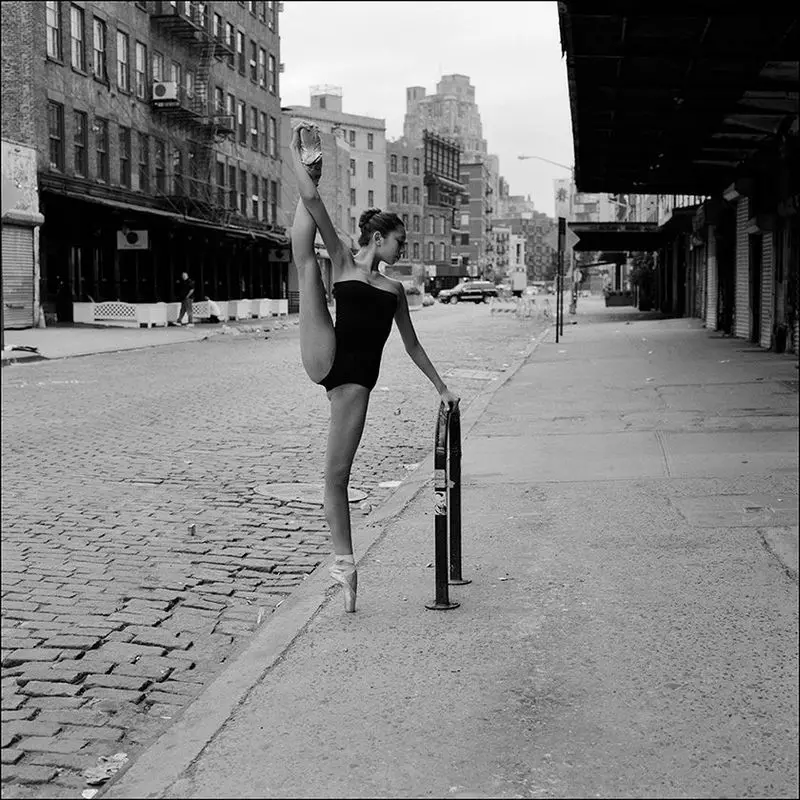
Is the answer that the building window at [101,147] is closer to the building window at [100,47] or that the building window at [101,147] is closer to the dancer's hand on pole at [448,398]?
the building window at [100,47]

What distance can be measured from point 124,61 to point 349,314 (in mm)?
51648

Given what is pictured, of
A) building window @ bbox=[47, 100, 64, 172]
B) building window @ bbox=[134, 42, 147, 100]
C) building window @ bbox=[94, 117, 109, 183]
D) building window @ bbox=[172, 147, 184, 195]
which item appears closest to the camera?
building window @ bbox=[172, 147, 184, 195]

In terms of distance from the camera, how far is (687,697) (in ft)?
17.0

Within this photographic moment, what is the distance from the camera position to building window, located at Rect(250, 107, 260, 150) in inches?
121

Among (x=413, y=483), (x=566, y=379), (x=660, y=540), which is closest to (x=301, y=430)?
(x=413, y=483)

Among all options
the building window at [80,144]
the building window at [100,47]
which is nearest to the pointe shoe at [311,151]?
the building window at [80,144]

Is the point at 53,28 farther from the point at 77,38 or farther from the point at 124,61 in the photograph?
the point at 124,61

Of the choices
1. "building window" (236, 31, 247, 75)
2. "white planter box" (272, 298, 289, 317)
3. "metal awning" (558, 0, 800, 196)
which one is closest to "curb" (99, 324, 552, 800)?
"white planter box" (272, 298, 289, 317)

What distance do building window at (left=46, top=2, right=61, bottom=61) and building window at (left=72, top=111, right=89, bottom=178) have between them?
2935 millimetres

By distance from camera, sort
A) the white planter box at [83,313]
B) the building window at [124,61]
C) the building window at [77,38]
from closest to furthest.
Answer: the building window at [124,61], the building window at [77,38], the white planter box at [83,313]

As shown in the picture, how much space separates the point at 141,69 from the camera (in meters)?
56.1

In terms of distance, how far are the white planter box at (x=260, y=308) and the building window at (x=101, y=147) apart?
53.6 meters

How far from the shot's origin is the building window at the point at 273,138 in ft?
9.09

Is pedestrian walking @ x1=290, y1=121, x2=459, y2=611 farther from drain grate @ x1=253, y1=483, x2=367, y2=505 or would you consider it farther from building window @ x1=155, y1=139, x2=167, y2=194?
building window @ x1=155, y1=139, x2=167, y2=194
